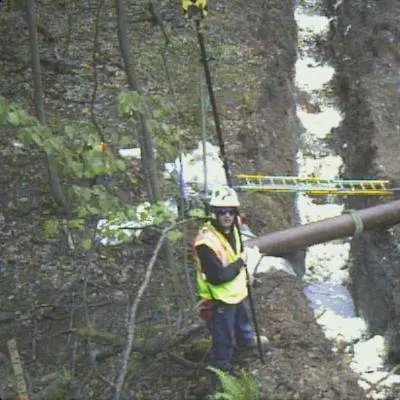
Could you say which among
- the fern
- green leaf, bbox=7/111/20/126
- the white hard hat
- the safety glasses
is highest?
green leaf, bbox=7/111/20/126

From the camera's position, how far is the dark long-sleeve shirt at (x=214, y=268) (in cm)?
517

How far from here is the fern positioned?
4949mm

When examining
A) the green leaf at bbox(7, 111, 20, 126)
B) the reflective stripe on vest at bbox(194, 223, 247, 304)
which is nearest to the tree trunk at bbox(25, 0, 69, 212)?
the reflective stripe on vest at bbox(194, 223, 247, 304)

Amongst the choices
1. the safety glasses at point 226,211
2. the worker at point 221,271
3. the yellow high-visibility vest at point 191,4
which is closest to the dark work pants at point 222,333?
the worker at point 221,271

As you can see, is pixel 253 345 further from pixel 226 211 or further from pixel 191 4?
pixel 191 4

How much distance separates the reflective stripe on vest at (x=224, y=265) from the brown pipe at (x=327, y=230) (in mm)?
2334

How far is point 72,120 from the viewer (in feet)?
33.8

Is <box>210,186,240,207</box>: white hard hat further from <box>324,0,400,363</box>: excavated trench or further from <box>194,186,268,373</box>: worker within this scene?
<box>324,0,400,363</box>: excavated trench

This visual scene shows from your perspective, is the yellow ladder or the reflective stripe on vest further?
the yellow ladder

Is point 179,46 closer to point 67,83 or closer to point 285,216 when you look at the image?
point 67,83

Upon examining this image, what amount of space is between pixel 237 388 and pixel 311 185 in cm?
552

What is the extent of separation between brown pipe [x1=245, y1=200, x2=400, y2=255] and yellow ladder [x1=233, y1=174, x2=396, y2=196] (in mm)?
654

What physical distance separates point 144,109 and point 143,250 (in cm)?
298

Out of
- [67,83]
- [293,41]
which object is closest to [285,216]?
[67,83]
